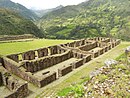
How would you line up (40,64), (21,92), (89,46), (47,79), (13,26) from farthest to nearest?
1. (13,26)
2. (89,46)
3. (40,64)
4. (47,79)
5. (21,92)

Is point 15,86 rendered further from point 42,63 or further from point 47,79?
point 42,63

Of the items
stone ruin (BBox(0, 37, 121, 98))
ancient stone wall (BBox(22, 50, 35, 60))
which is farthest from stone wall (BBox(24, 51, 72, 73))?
ancient stone wall (BBox(22, 50, 35, 60))

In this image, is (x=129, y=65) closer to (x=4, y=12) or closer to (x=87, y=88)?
(x=87, y=88)

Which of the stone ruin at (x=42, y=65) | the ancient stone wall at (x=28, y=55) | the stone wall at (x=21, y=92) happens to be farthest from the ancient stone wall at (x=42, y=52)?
the stone wall at (x=21, y=92)

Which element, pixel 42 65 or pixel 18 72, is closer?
pixel 18 72

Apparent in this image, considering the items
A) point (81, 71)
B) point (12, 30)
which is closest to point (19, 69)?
point (81, 71)

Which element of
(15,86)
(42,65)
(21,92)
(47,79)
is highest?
(42,65)

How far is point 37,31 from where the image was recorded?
11456 cm

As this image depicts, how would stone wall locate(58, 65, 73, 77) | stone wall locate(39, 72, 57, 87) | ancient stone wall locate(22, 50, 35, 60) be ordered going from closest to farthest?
stone wall locate(39, 72, 57, 87) < stone wall locate(58, 65, 73, 77) < ancient stone wall locate(22, 50, 35, 60)

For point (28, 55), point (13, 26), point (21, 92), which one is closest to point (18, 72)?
point (21, 92)

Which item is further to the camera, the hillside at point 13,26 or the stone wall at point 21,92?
the hillside at point 13,26

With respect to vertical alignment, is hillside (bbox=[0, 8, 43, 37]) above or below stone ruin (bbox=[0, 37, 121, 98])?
above

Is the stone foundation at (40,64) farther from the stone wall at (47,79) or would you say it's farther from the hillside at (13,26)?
the hillside at (13,26)

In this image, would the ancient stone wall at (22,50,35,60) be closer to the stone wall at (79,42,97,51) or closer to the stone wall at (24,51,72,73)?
the stone wall at (24,51,72,73)
